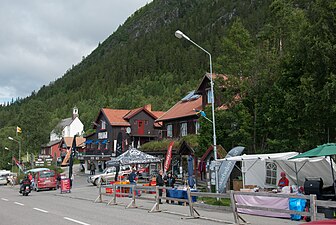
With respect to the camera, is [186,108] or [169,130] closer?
[186,108]

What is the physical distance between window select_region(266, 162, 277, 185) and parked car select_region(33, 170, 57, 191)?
893 inches

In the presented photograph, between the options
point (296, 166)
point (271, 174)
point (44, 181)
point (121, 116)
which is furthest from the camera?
point (121, 116)

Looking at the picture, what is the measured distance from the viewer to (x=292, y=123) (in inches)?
916

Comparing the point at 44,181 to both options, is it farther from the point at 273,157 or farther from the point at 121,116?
the point at 121,116

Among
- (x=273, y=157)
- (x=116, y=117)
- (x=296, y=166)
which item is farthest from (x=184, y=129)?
(x=273, y=157)

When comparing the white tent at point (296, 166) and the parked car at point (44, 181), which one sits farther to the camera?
the parked car at point (44, 181)

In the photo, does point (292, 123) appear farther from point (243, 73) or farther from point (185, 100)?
point (185, 100)

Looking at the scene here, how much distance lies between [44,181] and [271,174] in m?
23.1

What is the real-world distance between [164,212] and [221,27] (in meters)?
160

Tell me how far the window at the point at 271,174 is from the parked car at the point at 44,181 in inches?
893

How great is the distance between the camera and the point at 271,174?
24.7 metres

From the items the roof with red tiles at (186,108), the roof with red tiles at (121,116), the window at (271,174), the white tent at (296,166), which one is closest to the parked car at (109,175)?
the roof with red tiles at (186,108)

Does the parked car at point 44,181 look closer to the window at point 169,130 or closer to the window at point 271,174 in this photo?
the window at point 169,130

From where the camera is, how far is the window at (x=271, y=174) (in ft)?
79.4
